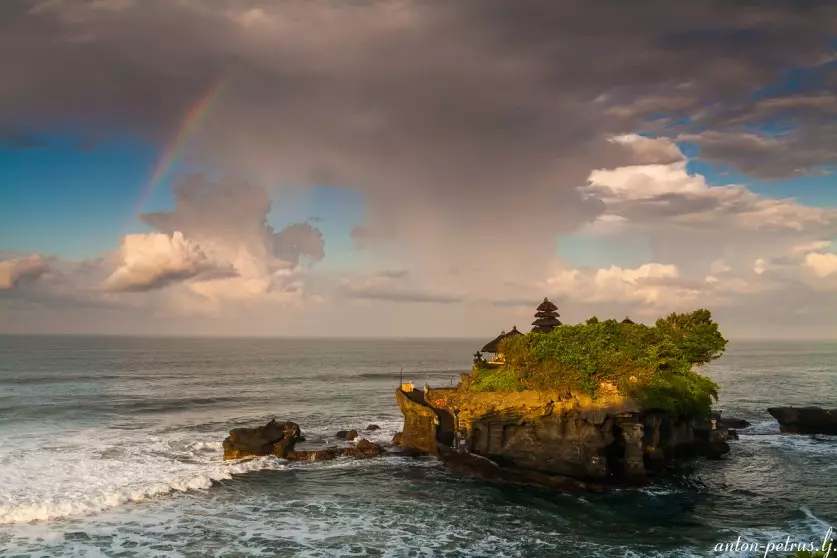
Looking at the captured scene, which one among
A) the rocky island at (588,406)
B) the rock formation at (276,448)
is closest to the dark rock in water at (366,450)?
the rock formation at (276,448)

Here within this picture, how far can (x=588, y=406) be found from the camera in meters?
36.7

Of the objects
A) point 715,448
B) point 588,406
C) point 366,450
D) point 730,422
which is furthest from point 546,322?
point 730,422

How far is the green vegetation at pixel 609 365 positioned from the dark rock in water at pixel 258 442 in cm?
1444

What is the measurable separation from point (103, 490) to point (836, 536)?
38072 mm

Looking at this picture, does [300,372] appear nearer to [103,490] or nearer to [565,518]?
[103,490]

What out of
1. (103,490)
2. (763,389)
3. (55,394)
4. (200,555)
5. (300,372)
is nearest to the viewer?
(200,555)

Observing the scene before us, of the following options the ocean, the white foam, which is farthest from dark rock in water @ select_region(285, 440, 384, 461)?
the white foam

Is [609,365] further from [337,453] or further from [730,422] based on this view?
[730,422]

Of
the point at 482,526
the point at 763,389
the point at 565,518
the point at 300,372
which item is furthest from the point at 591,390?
the point at 300,372

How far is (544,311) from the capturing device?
49688 millimetres

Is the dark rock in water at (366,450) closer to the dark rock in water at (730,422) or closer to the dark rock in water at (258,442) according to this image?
the dark rock in water at (258,442)

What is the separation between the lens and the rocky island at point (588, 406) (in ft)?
119

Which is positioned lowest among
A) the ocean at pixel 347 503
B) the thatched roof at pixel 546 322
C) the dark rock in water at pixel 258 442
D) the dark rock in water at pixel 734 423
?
the ocean at pixel 347 503

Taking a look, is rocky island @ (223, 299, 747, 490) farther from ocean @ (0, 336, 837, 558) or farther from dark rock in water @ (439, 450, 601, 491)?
ocean @ (0, 336, 837, 558)
